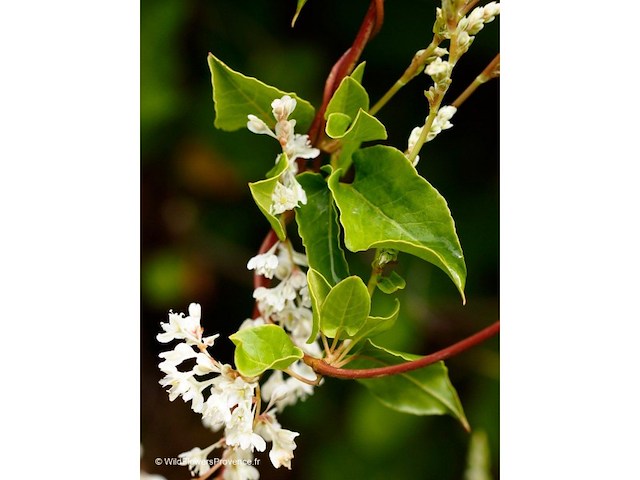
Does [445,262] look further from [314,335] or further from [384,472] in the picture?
[384,472]

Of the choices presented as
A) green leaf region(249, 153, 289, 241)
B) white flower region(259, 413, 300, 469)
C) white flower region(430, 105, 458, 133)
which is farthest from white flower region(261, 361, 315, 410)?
white flower region(430, 105, 458, 133)

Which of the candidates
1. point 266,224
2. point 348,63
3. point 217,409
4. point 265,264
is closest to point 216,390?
point 217,409

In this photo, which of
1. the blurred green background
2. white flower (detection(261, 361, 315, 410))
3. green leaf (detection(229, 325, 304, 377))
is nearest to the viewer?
green leaf (detection(229, 325, 304, 377))

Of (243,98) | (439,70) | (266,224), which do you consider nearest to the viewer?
(439,70)

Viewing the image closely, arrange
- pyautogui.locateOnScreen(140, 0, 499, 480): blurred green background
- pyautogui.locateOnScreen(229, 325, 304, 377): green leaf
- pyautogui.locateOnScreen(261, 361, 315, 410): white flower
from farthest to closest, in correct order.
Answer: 1. pyautogui.locateOnScreen(140, 0, 499, 480): blurred green background
2. pyautogui.locateOnScreen(261, 361, 315, 410): white flower
3. pyautogui.locateOnScreen(229, 325, 304, 377): green leaf

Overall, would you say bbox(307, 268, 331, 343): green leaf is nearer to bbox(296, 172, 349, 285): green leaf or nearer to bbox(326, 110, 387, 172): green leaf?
bbox(296, 172, 349, 285): green leaf

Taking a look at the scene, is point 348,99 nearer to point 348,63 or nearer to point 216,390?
point 348,63
